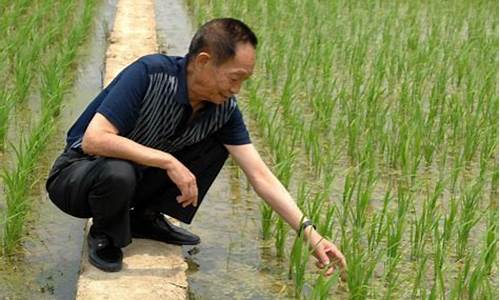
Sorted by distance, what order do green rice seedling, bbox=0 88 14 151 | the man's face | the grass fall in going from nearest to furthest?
the man's face < the grass < green rice seedling, bbox=0 88 14 151

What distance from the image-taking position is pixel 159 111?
2.45 meters

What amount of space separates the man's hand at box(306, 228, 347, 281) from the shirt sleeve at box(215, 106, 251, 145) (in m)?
0.37

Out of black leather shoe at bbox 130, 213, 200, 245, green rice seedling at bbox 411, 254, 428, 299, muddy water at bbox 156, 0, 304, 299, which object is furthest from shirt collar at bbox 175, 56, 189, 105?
green rice seedling at bbox 411, 254, 428, 299

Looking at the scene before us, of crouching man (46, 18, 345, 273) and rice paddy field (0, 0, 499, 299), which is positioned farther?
rice paddy field (0, 0, 499, 299)

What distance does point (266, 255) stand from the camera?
2.74 m

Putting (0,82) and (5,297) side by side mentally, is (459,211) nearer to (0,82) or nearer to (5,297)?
(5,297)

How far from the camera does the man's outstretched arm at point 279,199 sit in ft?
7.70

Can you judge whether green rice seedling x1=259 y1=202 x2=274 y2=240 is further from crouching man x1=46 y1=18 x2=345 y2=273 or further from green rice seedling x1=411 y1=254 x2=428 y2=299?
green rice seedling x1=411 y1=254 x2=428 y2=299

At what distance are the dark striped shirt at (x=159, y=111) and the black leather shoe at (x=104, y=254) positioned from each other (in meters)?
0.28

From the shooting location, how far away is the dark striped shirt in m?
2.36

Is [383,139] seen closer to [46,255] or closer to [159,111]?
[159,111]

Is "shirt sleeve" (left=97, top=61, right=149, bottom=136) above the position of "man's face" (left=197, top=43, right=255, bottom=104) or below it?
below

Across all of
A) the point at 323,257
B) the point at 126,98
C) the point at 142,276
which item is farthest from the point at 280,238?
the point at 126,98

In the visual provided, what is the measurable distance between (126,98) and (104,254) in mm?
463
